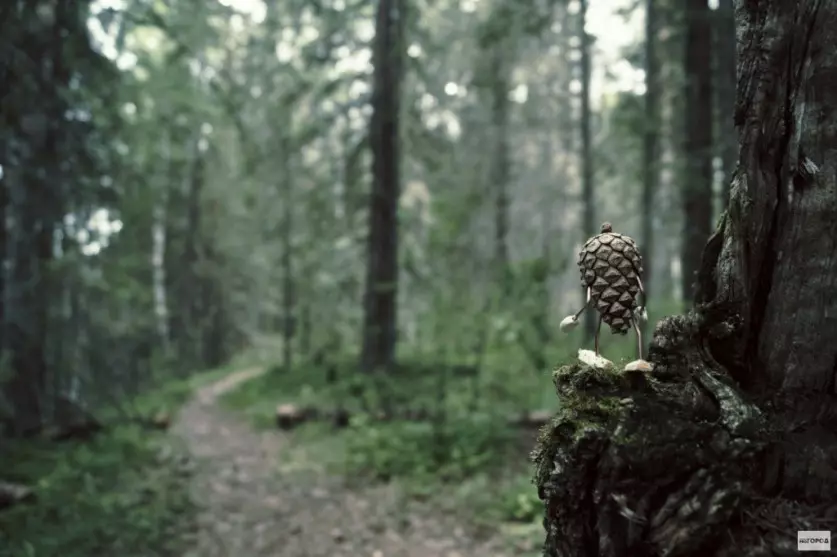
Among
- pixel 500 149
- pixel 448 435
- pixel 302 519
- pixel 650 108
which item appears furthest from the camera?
pixel 500 149

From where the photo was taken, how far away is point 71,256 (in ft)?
25.8

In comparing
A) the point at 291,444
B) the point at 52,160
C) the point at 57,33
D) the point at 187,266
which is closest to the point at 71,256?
the point at 52,160

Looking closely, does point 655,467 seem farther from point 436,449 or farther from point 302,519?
point 436,449

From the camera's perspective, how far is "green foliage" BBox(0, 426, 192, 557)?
5.17 meters

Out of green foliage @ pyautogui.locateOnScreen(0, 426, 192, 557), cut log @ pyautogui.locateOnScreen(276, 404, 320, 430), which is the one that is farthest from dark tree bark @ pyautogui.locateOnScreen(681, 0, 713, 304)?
green foliage @ pyautogui.locateOnScreen(0, 426, 192, 557)

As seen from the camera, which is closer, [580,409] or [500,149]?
[580,409]

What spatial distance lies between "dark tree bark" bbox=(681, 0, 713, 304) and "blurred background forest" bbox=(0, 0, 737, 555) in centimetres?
3

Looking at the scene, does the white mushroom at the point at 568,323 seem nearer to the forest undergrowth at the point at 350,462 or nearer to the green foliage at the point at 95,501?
the forest undergrowth at the point at 350,462

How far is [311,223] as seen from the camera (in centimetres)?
1476

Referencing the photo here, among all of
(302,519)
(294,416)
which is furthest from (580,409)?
(294,416)

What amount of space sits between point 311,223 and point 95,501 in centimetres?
956

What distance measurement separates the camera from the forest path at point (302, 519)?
554 cm

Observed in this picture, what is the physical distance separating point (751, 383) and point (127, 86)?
32.4ft

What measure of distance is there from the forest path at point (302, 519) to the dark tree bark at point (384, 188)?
3.62m
